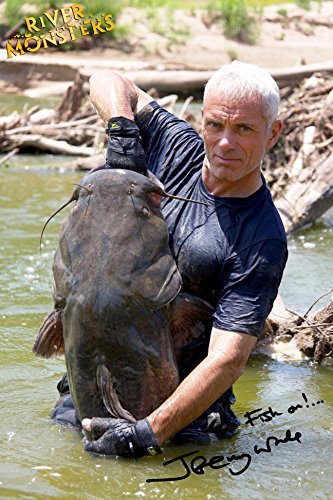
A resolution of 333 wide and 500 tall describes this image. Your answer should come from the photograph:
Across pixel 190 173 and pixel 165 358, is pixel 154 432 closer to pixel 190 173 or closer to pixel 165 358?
pixel 165 358

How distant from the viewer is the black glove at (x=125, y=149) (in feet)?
13.4

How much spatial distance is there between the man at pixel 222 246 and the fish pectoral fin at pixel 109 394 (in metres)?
0.06

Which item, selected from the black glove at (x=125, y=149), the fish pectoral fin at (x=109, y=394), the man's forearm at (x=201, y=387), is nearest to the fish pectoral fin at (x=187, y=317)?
the man's forearm at (x=201, y=387)

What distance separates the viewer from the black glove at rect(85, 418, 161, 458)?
396cm

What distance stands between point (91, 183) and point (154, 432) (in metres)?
1.02

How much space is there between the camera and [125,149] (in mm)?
4102

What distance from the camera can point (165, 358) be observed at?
13.6 ft

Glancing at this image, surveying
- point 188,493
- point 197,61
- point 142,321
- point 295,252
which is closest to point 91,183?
point 142,321

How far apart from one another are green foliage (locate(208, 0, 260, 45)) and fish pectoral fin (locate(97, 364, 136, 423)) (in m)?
25.0

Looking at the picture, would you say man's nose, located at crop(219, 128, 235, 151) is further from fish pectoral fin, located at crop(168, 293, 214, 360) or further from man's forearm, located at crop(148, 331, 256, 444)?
man's forearm, located at crop(148, 331, 256, 444)

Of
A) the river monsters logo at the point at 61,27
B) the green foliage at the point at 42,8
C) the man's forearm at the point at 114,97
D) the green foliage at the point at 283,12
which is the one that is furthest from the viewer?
the green foliage at the point at 283,12
